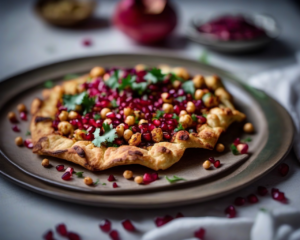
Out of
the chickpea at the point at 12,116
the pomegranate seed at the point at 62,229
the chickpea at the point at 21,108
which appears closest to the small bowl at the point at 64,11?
the chickpea at the point at 21,108

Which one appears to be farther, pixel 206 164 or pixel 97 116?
pixel 97 116

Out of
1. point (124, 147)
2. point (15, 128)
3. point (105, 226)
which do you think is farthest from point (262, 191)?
point (15, 128)

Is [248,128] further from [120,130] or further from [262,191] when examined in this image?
[120,130]

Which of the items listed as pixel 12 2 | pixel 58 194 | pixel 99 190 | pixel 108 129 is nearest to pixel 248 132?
pixel 108 129

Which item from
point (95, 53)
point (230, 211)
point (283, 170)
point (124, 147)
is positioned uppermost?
point (95, 53)

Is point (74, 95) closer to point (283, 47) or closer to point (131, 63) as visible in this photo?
point (131, 63)
